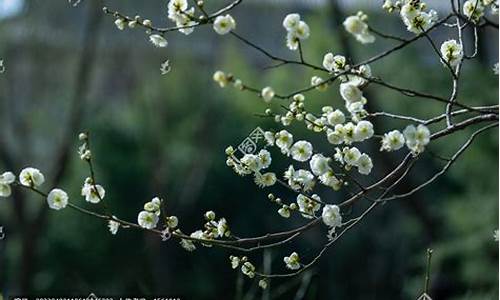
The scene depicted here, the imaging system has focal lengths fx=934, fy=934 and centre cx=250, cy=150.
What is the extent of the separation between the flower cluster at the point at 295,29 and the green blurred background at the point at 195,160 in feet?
15.5

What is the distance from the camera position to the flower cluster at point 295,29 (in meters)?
1.44

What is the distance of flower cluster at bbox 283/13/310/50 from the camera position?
1.44m

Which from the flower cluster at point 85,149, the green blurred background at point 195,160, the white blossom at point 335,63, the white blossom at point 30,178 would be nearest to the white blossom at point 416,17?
the white blossom at point 335,63

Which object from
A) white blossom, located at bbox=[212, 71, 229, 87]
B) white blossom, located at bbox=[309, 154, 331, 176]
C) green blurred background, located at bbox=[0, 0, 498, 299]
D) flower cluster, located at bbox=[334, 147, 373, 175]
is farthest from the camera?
green blurred background, located at bbox=[0, 0, 498, 299]

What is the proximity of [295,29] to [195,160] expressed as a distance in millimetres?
6022

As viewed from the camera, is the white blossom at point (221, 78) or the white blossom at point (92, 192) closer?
the white blossom at point (221, 78)

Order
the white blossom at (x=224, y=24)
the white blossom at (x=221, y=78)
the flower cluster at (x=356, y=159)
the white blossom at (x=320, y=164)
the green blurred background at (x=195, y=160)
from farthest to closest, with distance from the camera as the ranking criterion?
→ the green blurred background at (x=195, y=160)
the flower cluster at (x=356, y=159)
the white blossom at (x=320, y=164)
the white blossom at (x=224, y=24)
the white blossom at (x=221, y=78)

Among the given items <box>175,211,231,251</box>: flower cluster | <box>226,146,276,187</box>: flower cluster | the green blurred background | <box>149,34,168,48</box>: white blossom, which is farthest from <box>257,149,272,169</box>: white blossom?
the green blurred background

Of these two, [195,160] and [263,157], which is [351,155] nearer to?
[263,157]

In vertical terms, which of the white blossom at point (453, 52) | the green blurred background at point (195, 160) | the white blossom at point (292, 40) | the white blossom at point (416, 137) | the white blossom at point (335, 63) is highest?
the green blurred background at point (195, 160)

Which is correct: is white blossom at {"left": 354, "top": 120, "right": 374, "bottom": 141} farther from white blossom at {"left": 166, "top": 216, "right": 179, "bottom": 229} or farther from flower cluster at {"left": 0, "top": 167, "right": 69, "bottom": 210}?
flower cluster at {"left": 0, "top": 167, "right": 69, "bottom": 210}

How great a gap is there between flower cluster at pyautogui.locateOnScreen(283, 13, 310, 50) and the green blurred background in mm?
4726

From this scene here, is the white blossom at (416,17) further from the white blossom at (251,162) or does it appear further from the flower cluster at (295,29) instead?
the white blossom at (251,162)

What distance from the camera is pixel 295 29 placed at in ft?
4.76
